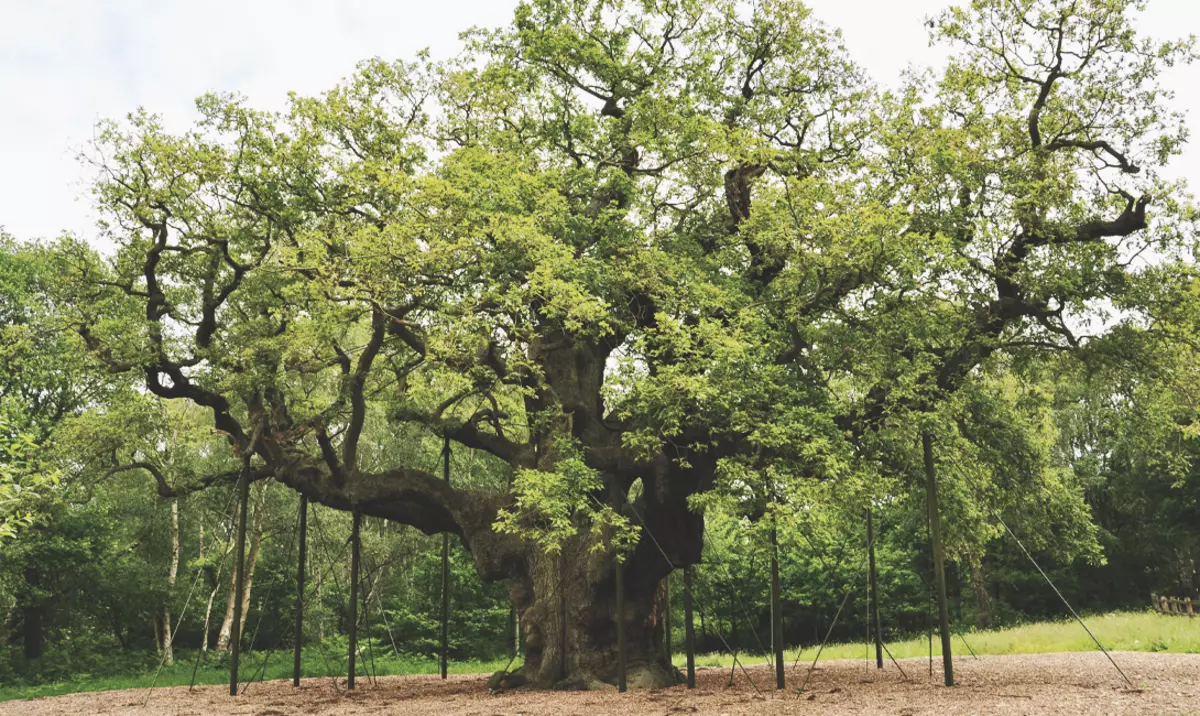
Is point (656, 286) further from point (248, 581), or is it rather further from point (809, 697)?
point (248, 581)

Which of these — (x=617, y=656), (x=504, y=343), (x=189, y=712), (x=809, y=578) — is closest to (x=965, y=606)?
(x=809, y=578)

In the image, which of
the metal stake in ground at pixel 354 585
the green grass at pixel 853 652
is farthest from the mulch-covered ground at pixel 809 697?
the green grass at pixel 853 652

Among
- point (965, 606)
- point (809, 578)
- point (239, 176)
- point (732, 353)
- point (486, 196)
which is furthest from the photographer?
point (965, 606)

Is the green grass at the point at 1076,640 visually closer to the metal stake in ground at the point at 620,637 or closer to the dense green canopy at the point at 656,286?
Result: the dense green canopy at the point at 656,286

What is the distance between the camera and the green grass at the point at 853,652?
55.3 feet

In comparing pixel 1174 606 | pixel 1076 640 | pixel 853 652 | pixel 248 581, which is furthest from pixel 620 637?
pixel 1174 606

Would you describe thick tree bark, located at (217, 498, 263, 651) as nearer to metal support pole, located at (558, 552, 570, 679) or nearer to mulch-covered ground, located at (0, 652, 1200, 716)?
mulch-covered ground, located at (0, 652, 1200, 716)

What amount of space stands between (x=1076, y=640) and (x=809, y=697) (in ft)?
35.2

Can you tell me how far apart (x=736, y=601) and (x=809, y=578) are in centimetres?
270

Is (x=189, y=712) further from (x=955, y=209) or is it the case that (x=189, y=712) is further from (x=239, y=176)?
(x=955, y=209)

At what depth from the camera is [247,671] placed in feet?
77.0

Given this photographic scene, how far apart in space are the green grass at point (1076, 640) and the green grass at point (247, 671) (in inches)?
332

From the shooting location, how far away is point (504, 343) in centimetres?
1395

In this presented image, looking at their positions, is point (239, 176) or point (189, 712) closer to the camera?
point (189, 712)
